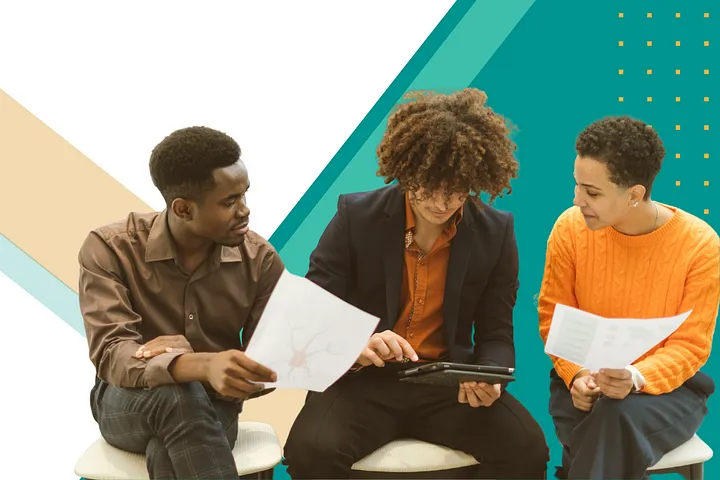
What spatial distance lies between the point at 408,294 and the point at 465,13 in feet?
3.71

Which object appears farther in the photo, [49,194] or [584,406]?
[49,194]

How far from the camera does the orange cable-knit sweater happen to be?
2.37 metres

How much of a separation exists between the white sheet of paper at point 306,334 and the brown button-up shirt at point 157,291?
39 cm

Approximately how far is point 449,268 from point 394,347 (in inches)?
12.9

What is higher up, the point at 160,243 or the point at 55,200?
the point at 55,200

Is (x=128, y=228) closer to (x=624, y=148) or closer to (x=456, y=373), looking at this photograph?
(x=456, y=373)

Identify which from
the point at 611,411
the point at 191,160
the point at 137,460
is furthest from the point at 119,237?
the point at 611,411

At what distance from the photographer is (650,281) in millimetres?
2449

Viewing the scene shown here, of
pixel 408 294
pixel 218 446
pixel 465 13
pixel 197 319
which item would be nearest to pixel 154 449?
pixel 218 446

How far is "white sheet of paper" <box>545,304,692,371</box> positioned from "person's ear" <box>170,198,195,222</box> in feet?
3.17

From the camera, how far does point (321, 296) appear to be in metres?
1.88

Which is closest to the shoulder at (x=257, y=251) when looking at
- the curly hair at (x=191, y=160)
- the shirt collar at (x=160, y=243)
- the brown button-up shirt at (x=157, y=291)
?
the brown button-up shirt at (x=157, y=291)

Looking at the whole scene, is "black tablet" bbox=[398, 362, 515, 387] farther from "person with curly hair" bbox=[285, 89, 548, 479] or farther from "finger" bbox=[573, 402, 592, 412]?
"finger" bbox=[573, 402, 592, 412]

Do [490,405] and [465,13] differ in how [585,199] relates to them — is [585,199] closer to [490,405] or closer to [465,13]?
[490,405]
